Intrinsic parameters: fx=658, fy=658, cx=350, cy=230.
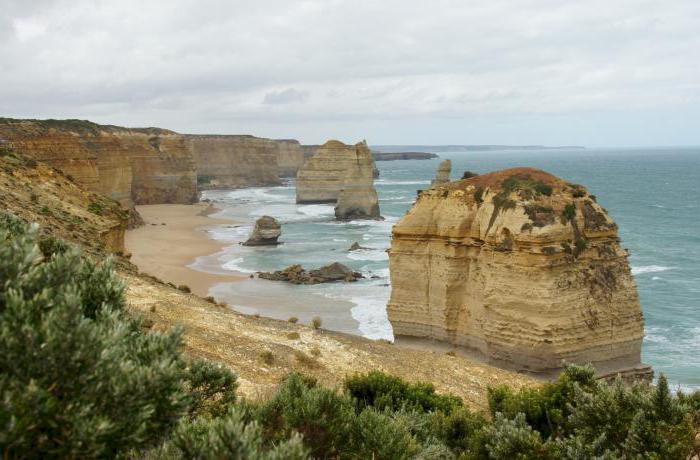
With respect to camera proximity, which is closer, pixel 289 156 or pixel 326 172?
pixel 326 172

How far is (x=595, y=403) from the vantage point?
1004cm

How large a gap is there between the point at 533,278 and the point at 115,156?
59.6m

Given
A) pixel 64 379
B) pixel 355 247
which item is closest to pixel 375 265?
pixel 355 247

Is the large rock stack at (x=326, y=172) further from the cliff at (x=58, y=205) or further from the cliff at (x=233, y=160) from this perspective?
the cliff at (x=58, y=205)

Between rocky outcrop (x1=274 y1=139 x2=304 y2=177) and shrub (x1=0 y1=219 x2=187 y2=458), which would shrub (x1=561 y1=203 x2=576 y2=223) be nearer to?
shrub (x1=0 y1=219 x2=187 y2=458)

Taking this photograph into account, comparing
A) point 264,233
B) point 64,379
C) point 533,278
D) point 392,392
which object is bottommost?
point 264,233

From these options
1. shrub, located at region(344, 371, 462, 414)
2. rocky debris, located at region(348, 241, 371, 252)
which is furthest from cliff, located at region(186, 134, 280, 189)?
shrub, located at region(344, 371, 462, 414)

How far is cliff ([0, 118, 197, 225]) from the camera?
52781mm

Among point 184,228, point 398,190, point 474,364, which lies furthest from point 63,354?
point 398,190

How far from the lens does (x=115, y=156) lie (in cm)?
7056

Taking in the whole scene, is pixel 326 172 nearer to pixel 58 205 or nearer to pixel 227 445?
pixel 58 205

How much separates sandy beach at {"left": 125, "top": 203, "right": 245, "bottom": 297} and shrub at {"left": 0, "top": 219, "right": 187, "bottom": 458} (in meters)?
33.4

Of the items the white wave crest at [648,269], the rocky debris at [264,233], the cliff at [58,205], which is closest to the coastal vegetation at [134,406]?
the cliff at [58,205]

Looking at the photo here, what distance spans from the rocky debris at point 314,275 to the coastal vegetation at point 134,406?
3372cm
